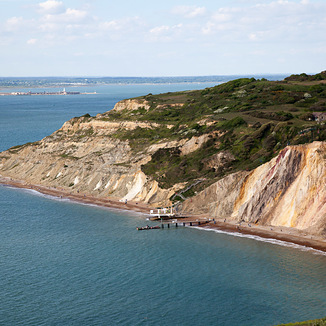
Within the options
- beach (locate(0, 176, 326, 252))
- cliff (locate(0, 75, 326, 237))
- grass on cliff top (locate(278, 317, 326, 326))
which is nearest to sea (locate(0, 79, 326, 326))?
beach (locate(0, 176, 326, 252))

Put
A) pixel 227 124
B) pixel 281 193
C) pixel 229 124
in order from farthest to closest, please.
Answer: pixel 227 124, pixel 229 124, pixel 281 193

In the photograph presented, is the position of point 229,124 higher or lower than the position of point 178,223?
higher

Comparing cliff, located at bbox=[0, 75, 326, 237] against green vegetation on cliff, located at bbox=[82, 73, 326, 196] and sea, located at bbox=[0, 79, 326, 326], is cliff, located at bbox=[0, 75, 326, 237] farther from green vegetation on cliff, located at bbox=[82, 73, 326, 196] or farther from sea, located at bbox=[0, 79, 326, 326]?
sea, located at bbox=[0, 79, 326, 326]

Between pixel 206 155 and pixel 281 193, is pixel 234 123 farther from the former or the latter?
pixel 281 193

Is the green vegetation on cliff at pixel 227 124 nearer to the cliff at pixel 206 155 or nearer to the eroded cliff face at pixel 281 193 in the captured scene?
the cliff at pixel 206 155

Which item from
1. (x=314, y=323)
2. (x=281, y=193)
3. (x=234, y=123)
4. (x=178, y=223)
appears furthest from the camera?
(x=234, y=123)

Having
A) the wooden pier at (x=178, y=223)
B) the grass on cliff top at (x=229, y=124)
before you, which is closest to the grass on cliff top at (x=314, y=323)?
the wooden pier at (x=178, y=223)

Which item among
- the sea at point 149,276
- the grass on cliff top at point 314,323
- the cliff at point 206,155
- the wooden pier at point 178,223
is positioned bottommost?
the wooden pier at point 178,223

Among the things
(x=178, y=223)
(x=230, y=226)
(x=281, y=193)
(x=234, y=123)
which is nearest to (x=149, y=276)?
(x=230, y=226)
